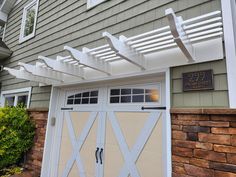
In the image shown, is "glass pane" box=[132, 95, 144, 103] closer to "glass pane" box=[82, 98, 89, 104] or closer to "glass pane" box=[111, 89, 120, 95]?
"glass pane" box=[111, 89, 120, 95]

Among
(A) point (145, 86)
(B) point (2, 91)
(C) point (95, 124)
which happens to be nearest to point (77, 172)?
(C) point (95, 124)

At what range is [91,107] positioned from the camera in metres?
3.38

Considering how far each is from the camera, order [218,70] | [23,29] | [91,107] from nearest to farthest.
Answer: [218,70], [91,107], [23,29]

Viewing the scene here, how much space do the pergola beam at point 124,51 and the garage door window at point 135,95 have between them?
37cm

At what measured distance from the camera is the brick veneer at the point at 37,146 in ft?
12.3

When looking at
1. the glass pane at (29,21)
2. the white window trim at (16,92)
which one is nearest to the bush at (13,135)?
the white window trim at (16,92)

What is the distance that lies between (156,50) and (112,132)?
147 cm

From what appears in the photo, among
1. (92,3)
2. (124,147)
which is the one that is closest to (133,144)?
(124,147)

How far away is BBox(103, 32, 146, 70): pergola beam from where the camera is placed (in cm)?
207

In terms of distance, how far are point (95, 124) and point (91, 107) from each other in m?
0.34

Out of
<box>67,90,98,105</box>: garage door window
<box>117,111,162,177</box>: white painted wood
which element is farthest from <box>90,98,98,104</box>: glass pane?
<box>117,111,162,177</box>: white painted wood

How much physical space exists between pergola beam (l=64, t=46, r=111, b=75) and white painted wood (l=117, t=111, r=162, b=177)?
3.24 feet

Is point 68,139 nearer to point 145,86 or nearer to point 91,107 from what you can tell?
point 91,107

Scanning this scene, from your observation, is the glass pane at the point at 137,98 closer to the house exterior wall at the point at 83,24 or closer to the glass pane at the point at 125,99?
the glass pane at the point at 125,99
